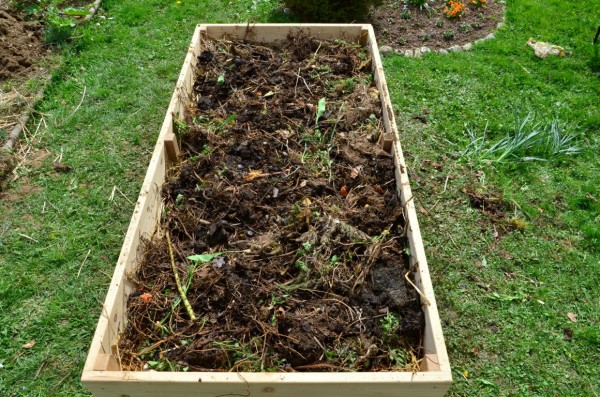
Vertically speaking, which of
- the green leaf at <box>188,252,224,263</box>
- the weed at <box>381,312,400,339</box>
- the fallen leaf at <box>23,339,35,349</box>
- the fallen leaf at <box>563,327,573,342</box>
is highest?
the green leaf at <box>188,252,224,263</box>

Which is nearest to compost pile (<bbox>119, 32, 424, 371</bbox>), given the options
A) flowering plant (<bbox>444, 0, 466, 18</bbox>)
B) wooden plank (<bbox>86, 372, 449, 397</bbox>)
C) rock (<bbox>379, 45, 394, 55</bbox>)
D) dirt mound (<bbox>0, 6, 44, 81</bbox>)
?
wooden plank (<bbox>86, 372, 449, 397</bbox>)

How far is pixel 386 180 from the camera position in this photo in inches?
118

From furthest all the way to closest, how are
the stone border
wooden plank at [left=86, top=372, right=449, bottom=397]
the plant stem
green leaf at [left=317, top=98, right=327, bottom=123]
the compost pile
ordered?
the stone border
green leaf at [left=317, top=98, right=327, bottom=123]
the plant stem
the compost pile
wooden plank at [left=86, top=372, right=449, bottom=397]

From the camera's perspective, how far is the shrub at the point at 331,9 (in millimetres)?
5395

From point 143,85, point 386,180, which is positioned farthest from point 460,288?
point 143,85

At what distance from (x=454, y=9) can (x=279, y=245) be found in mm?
4637

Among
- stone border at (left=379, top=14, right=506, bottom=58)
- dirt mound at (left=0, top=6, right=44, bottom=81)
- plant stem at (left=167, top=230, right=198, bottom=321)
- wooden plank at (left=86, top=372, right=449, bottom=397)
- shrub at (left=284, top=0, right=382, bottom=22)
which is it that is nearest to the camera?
wooden plank at (left=86, top=372, right=449, bottom=397)

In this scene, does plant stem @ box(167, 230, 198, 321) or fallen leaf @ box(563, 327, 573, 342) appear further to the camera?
fallen leaf @ box(563, 327, 573, 342)

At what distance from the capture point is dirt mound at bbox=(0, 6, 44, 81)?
4.81 m

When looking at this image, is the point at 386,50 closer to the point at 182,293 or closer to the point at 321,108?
the point at 321,108

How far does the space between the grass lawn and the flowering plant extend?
0.57m

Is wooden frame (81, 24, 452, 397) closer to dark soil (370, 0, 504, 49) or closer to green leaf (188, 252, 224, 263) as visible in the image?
green leaf (188, 252, 224, 263)

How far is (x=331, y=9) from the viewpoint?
552cm

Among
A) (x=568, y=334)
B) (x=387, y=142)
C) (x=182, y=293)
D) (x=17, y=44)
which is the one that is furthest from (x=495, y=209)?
(x=17, y=44)
